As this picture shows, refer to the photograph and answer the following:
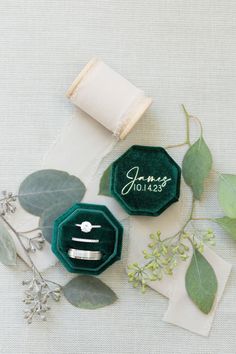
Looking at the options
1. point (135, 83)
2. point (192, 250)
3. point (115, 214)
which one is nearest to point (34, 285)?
point (115, 214)

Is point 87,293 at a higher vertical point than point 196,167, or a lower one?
lower

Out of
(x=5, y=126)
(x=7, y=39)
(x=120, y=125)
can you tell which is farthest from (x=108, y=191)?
(x=7, y=39)

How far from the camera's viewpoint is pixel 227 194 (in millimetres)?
995

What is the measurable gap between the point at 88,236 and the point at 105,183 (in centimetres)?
11

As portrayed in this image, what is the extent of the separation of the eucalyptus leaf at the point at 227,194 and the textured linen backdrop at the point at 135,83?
2 cm

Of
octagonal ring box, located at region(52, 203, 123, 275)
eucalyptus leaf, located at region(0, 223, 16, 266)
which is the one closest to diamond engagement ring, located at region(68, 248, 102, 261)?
octagonal ring box, located at region(52, 203, 123, 275)

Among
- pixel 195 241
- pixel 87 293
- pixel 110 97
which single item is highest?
pixel 110 97

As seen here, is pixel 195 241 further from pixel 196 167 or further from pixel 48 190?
pixel 48 190

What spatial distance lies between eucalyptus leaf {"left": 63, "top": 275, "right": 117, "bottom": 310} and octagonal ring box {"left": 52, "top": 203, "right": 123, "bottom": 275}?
3 centimetres

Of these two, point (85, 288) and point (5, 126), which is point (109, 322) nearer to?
point (85, 288)

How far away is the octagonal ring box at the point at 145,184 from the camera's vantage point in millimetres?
976

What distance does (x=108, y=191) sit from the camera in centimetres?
100

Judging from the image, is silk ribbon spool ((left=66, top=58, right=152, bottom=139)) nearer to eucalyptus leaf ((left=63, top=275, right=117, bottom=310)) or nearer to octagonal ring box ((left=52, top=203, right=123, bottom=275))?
octagonal ring box ((left=52, top=203, right=123, bottom=275))

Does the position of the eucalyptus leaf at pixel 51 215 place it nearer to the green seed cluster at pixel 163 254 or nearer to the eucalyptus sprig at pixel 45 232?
the eucalyptus sprig at pixel 45 232
